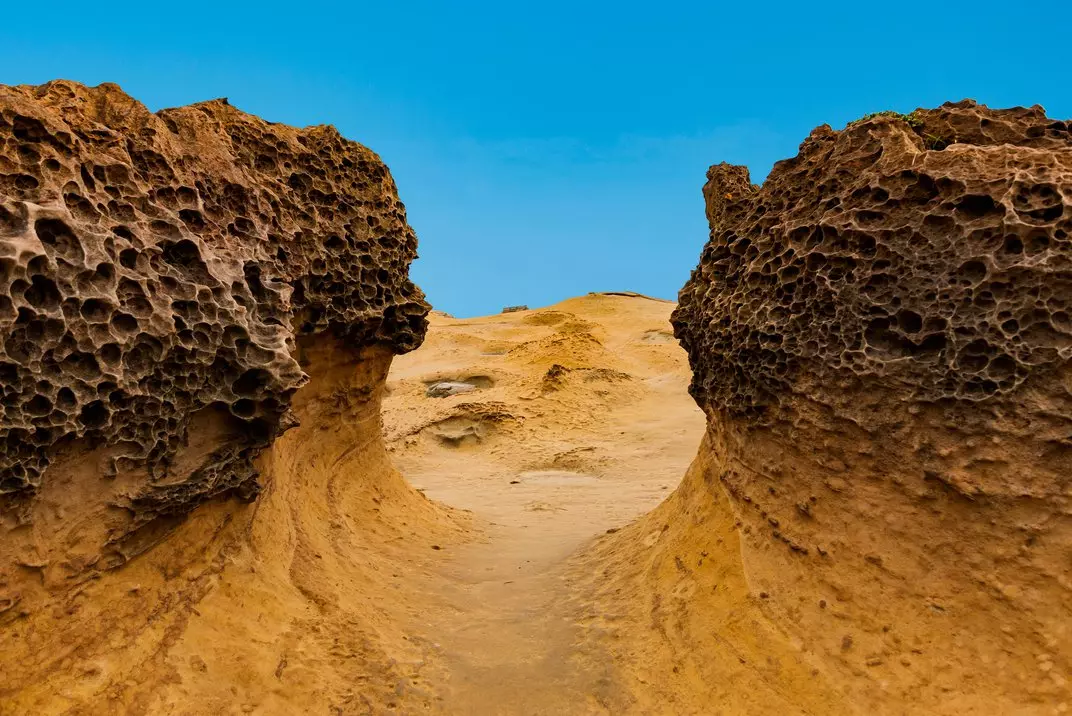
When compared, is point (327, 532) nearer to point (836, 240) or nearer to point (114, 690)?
point (114, 690)

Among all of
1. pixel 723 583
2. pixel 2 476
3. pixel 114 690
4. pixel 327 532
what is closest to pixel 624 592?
pixel 723 583

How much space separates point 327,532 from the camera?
504cm

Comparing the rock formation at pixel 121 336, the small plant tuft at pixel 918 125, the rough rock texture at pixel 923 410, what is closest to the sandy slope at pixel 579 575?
the rough rock texture at pixel 923 410

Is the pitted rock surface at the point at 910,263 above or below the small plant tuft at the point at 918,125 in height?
below

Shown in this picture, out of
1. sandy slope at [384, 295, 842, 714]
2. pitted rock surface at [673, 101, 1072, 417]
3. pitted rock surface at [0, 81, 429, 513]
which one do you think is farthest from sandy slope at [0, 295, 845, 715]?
pitted rock surface at [673, 101, 1072, 417]

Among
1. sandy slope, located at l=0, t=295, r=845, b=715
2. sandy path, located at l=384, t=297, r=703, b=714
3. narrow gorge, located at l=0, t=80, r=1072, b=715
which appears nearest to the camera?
narrow gorge, located at l=0, t=80, r=1072, b=715

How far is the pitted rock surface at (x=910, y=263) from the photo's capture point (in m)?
3.13

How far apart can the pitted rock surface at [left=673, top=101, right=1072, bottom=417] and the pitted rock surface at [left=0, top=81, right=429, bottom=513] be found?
2897 millimetres

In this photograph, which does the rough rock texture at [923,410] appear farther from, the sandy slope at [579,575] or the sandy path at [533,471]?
the sandy path at [533,471]

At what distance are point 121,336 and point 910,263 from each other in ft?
12.7

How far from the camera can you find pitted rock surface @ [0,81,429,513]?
111 inches

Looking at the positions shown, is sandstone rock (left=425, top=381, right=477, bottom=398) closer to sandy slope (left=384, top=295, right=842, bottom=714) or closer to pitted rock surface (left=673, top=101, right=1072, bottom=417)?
sandy slope (left=384, top=295, right=842, bottom=714)

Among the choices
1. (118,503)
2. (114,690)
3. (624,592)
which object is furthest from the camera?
(624,592)

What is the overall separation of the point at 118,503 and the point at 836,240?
3945mm
